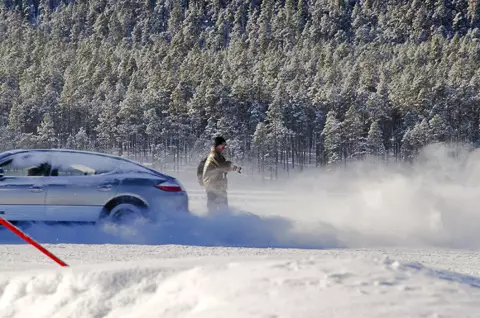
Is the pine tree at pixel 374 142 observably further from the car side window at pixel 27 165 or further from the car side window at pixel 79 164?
the car side window at pixel 27 165

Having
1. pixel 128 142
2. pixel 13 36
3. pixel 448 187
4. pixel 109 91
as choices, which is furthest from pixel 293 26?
pixel 448 187

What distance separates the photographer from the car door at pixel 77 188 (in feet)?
29.1

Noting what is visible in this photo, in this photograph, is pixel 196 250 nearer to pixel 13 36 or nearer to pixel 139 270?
pixel 139 270

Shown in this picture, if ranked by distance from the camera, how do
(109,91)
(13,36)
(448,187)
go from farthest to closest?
(13,36) < (109,91) < (448,187)

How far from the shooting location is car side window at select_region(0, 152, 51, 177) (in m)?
8.90

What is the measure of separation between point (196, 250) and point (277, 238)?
1.64 metres

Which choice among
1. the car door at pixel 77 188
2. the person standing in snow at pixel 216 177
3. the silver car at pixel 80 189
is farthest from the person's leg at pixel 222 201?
the car door at pixel 77 188

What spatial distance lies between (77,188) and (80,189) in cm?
4

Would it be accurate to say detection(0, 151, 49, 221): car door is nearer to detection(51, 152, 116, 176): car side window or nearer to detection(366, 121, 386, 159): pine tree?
detection(51, 152, 116, 176): car side window

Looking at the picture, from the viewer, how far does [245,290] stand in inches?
139

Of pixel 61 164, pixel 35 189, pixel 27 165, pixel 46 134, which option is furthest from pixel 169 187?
pixel 46 134

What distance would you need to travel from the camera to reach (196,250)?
849 cm

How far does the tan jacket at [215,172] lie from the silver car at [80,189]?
51.3 inches

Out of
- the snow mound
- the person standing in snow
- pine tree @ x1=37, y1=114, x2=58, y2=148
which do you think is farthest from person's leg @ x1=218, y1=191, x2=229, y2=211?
pine tree @ x1=37, y1=114, x2=58, y2=148
